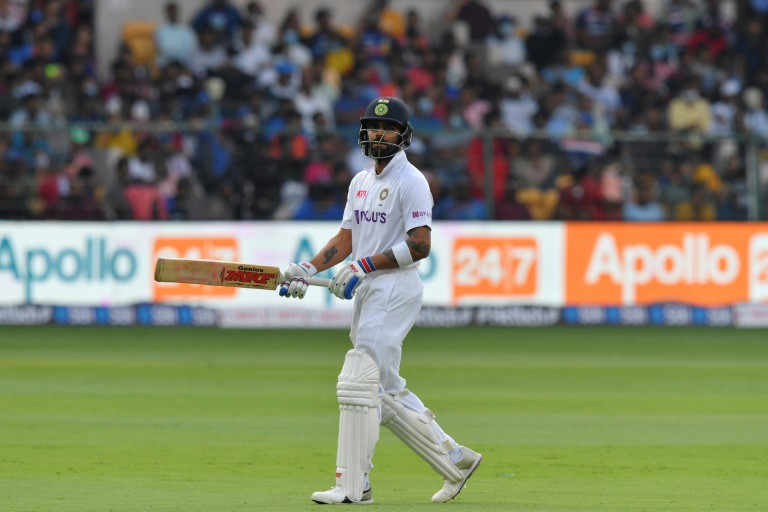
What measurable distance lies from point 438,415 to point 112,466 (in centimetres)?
360

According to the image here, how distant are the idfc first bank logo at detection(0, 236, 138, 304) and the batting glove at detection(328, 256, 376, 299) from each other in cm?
1292

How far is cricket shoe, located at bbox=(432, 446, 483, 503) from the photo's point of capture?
321 inches

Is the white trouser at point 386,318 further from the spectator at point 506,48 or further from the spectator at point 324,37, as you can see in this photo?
the spectator at point 506,48

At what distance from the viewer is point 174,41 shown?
77.4 ft

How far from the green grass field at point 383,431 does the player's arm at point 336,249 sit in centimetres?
124

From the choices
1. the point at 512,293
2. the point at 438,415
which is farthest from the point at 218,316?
the point at 438,415

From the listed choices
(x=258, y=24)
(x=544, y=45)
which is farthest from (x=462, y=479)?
(x=544, y=45)

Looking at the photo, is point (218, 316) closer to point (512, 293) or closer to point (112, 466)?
point (512, 293)

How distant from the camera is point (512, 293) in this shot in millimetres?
21328

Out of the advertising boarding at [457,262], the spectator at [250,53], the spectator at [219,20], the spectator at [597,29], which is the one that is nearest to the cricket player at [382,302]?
the advertising boarding at [457,262]

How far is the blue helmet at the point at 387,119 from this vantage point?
319 inches

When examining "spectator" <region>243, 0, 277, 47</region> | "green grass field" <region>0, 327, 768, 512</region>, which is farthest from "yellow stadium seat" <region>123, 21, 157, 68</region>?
"green grass field" <region>0, 327, 768, 512</region>

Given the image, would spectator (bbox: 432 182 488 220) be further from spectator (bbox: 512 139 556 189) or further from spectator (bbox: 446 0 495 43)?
spectator (bbox: 446 0 495 43)

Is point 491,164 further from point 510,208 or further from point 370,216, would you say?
point 370,216
